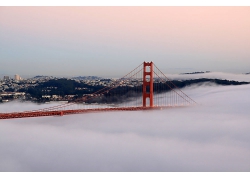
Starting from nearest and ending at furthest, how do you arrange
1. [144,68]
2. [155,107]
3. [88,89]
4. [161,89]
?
[155,107] → [144,68] → [161,89] → [88,89]

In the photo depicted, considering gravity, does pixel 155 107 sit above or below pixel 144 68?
below

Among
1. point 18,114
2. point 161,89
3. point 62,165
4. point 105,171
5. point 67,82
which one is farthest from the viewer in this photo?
point 67,82

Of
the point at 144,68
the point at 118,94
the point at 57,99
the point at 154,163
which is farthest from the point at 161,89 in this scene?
the point at 154,163

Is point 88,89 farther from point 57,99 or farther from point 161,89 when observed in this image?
point 161,89

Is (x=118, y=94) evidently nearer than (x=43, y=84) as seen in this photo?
Yes

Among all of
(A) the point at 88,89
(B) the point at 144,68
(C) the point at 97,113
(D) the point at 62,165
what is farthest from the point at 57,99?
(D) the point at 62,165

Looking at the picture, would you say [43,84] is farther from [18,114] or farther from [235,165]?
[235,165]
